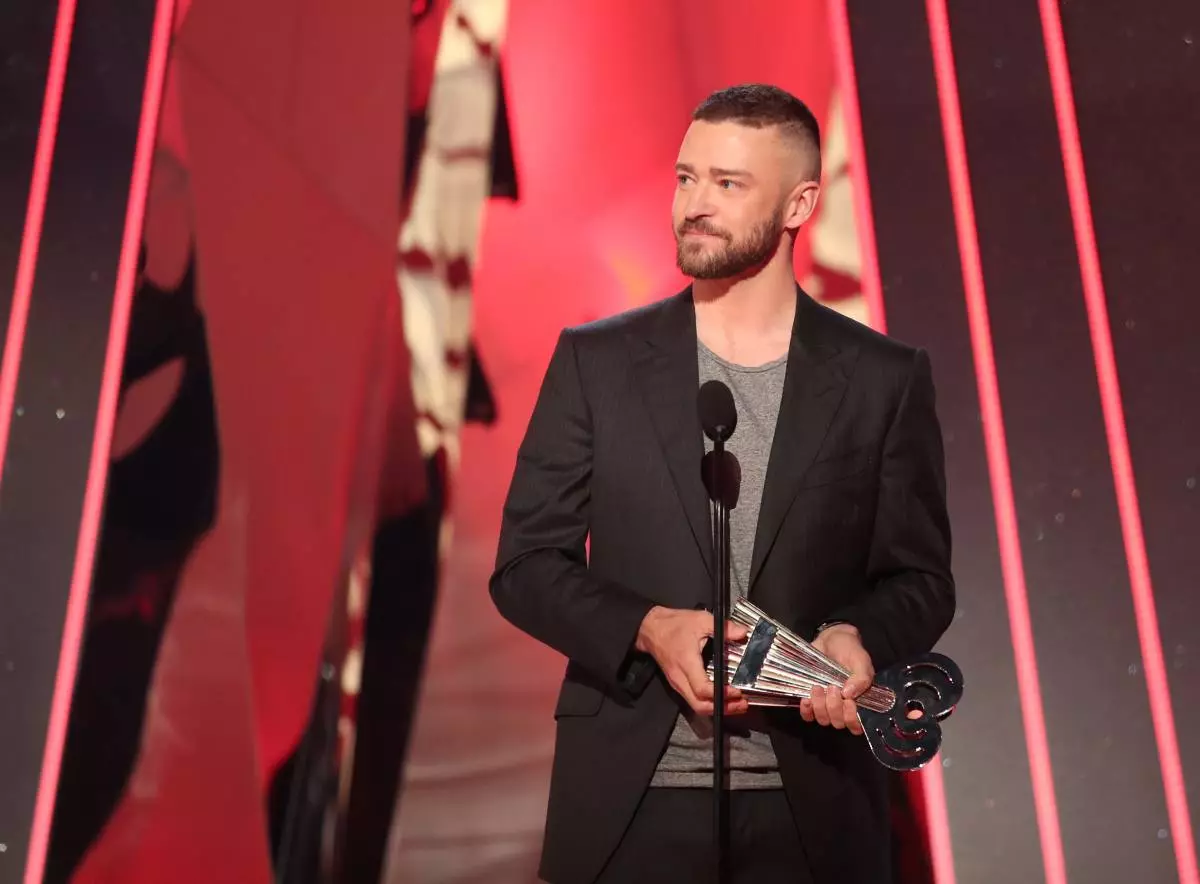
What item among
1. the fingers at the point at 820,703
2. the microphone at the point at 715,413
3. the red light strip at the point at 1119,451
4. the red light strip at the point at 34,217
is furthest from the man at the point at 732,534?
the red light strip at the point at 34,217

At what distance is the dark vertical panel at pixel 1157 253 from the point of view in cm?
221

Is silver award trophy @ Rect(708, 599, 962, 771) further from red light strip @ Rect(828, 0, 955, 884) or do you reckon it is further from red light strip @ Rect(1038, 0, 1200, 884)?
red light strip @ Rect(1038, 0, 1200, 884)

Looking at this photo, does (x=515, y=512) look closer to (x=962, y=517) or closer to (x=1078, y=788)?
(x=962, y=517)

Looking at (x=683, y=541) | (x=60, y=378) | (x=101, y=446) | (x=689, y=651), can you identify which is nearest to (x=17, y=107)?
(x=60, y=378)

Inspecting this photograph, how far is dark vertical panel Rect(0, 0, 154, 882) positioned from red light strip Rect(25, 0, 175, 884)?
16 mm

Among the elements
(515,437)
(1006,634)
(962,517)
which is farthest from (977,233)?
(515,437)

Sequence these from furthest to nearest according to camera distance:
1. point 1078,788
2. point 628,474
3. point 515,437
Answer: point 515,437 → point 1078,788 → point 628,474

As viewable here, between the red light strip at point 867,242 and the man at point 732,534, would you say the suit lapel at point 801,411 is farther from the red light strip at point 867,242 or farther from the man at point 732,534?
the red light strip at point 867,242

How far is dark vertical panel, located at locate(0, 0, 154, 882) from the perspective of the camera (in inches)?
91.4

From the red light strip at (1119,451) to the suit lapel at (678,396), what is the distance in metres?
1.06

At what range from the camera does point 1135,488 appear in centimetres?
226

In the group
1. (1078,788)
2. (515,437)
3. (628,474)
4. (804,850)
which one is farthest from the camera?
(515,437)

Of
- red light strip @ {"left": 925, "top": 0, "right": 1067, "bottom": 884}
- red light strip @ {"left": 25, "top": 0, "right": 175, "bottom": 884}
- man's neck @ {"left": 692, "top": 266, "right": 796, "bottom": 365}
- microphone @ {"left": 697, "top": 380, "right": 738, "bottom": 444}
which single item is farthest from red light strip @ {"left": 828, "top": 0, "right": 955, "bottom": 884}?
red light strip @ {"left": 25, "top": 0, "right": 175, "bottom": 884}

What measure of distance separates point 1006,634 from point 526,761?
90 centimetres
